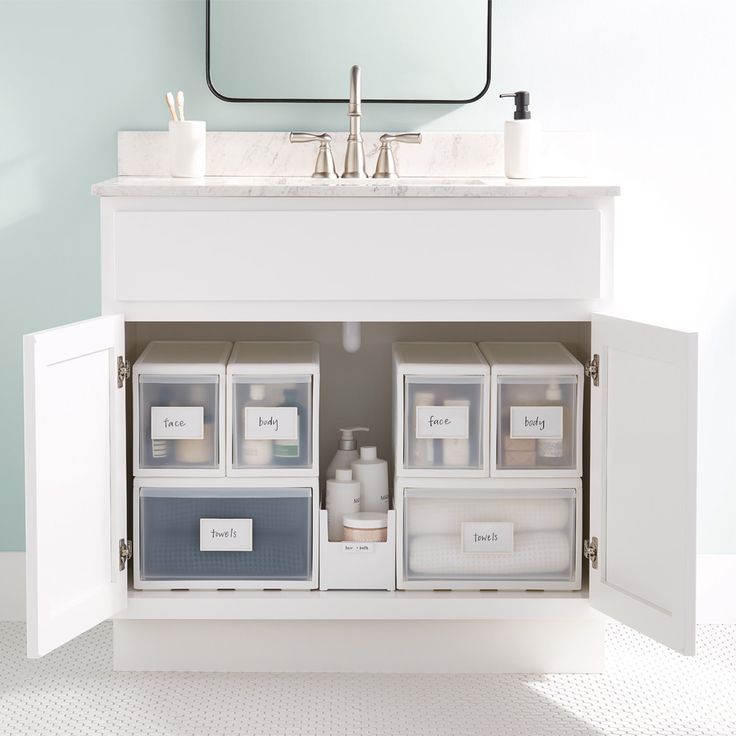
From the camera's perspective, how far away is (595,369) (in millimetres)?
1913

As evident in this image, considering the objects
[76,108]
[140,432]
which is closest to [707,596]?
[140,432]

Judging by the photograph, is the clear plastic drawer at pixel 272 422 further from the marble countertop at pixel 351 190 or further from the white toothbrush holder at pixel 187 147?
the white toothbrush holder at pixel 187 147

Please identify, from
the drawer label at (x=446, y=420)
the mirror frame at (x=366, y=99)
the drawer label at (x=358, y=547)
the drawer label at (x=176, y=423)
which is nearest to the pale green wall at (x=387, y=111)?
the mirror frame at (x=366, y=99)

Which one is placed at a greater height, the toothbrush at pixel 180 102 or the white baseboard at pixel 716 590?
the toothbrush at pixel 180 102

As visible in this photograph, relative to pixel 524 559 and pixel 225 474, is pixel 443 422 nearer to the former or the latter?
pixel 524 559

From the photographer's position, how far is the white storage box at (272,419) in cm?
196

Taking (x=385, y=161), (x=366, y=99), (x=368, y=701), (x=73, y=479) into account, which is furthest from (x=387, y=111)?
(x=368, y=701)

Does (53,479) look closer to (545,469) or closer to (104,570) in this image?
(104,570)

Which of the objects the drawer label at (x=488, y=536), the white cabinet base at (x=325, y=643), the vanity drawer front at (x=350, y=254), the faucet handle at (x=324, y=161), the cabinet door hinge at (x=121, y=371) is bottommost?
the white cabinet base at (x=325, y=643)

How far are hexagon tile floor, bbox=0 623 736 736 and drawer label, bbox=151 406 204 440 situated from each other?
1.61ft

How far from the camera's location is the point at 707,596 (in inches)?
94.7

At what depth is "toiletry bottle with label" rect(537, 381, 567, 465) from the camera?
6.51 ft

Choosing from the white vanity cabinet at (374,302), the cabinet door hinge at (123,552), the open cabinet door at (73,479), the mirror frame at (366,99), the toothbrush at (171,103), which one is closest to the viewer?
the open cabinet door at (73,479)

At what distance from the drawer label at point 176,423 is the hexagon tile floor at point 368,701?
49 centimetres
